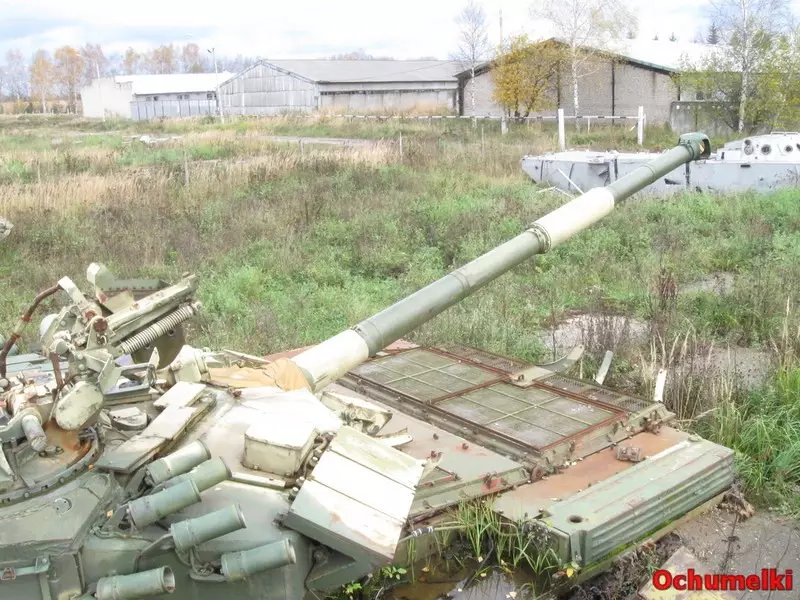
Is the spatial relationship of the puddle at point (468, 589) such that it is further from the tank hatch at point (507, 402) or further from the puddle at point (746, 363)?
the puddle at point (746, 363)

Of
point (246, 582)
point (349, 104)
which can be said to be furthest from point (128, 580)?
point (349, 104)

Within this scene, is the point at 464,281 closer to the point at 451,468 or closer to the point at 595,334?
the point at 451,468

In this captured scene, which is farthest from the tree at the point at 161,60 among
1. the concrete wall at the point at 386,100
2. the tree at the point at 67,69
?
the concrete wall at the point at 386,100

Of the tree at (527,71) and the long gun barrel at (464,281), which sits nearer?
the long gun barrel at (464,281)

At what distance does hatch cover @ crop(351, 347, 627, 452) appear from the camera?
4.57 meters

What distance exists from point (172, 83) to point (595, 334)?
176ft

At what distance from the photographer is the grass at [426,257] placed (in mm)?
7012

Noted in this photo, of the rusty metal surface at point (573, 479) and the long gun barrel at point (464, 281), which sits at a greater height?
the long gun barrel at point (464, 281)

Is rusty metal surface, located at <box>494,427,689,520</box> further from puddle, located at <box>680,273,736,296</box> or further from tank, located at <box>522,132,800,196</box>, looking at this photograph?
tank, located at <box>522,132,800,196</box>

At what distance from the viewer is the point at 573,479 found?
13.7 feet

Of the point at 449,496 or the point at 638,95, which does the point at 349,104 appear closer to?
the point at 638,95

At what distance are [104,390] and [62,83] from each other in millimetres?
98114

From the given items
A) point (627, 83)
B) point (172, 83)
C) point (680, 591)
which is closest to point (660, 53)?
point (627, 83)
